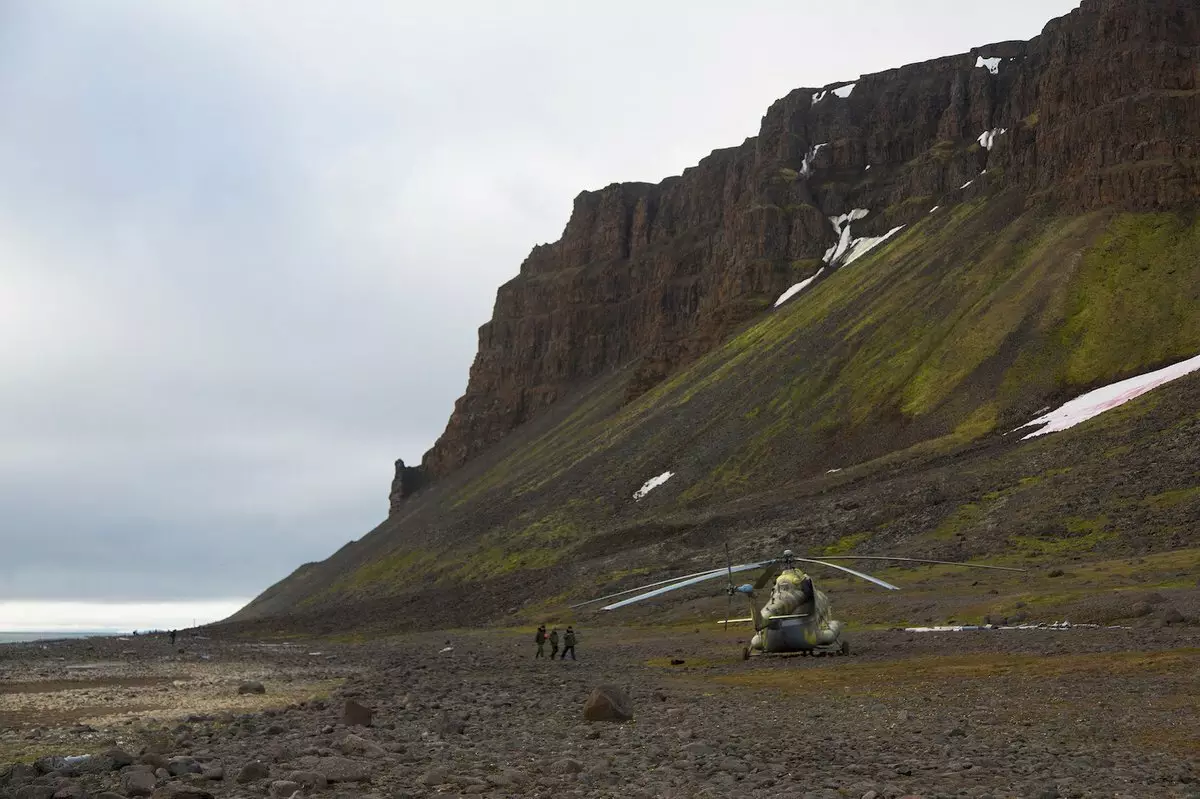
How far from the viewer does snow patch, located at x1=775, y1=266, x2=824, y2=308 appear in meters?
166

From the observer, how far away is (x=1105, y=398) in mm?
85875

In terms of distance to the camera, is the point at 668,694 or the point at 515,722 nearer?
the point at 515,722

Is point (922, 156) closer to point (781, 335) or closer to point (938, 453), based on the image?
point (781, 335)

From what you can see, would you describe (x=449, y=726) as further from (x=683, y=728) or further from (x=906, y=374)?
(x=906, y=374)

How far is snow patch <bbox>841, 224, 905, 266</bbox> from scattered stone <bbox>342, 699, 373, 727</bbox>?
146067mm

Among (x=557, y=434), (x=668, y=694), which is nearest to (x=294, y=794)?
(x=668, y=694)

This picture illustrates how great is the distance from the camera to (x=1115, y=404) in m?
83.3

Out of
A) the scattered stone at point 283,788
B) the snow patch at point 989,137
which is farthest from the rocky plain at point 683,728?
the snow patch at point 989,137

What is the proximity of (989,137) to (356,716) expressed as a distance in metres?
163

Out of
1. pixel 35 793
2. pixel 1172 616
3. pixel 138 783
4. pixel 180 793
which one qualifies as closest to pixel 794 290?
pixel 1172 616

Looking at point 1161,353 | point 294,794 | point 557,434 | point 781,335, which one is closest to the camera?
point 294,794

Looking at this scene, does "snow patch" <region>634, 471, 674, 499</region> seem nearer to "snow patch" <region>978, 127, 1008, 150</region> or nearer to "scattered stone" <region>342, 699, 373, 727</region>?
"snow patch" <region>978, 127, 1008, 150</region>

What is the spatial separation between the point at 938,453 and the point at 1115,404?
540 inches

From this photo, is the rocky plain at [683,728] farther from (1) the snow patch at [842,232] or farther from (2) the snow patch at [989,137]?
(2) the snow patch at [989,137]
